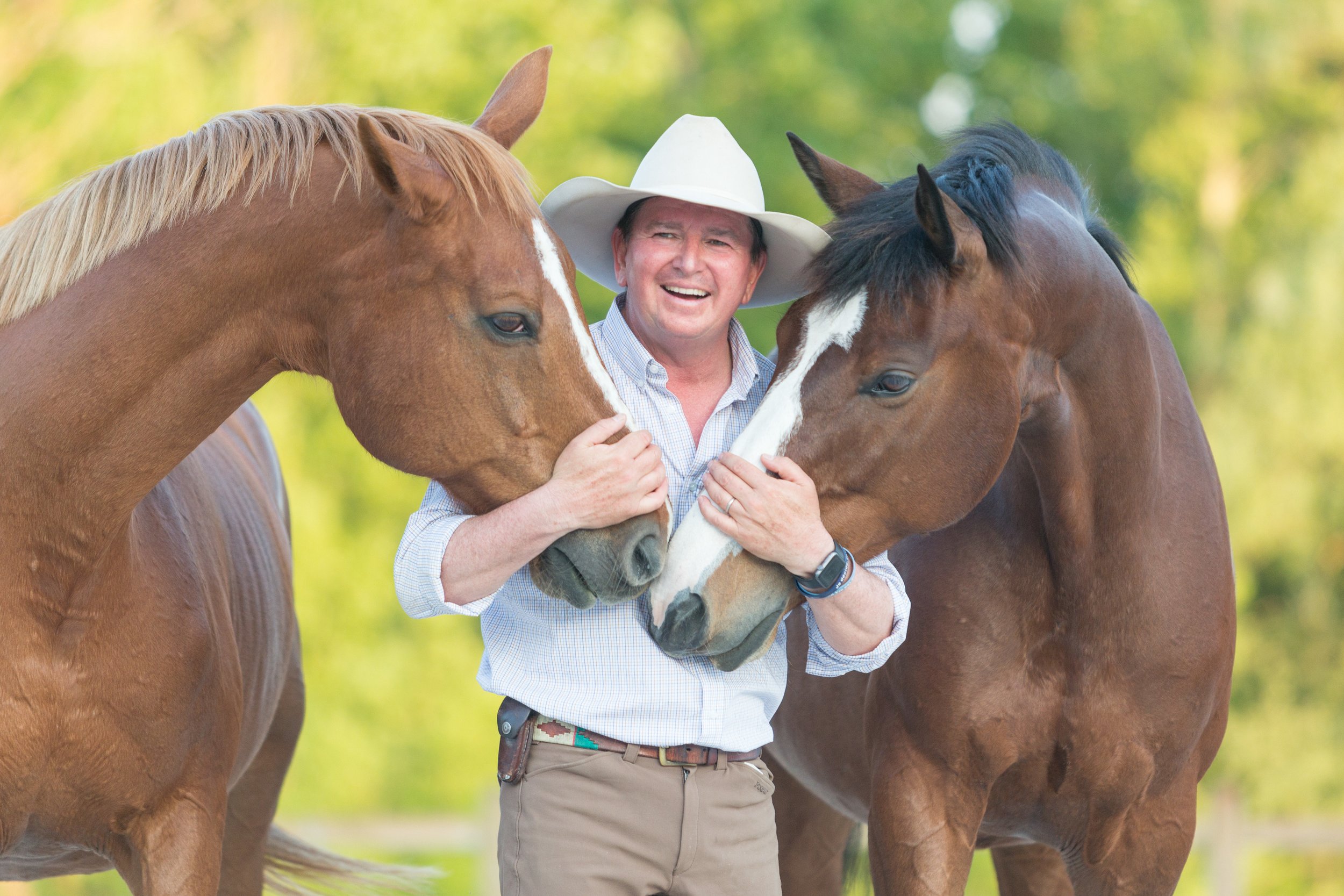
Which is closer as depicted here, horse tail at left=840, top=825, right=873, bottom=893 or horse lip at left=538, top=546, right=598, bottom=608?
horse lip at left=538, top=546, right=598, bottom=608

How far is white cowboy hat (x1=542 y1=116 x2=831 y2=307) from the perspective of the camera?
123 inches

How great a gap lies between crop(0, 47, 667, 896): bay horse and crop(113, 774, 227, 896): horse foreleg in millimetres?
22

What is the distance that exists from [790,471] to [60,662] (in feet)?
5.06

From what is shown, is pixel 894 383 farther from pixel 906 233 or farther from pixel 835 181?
pixel 835 181

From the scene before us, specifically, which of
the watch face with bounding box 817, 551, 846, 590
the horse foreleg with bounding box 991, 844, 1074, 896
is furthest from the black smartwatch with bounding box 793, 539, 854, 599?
the horse foreleg with bounding box 991, 844, 1074, 896

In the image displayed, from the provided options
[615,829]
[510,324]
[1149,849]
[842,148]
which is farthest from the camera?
[842,148]

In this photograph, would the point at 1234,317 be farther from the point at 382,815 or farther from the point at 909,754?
the point at 909,754

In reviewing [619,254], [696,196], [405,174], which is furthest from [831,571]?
[405,174]

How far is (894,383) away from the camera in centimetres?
297

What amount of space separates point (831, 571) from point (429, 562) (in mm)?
846

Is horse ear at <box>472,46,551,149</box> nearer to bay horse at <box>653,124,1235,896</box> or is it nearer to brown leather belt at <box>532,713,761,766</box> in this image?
bay horse at <box>653,124,1235,896</box>

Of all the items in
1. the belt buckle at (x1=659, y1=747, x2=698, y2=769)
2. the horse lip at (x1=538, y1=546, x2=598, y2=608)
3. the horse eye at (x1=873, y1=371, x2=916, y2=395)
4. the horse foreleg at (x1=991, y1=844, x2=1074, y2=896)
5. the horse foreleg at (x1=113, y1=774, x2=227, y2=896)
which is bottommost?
the horse foreleg at (x1=113, y1=774, x2=227, y2=896)

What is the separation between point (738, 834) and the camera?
2.97 meters

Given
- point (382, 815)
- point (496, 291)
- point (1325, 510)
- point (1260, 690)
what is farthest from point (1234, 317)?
point (496, 291)
